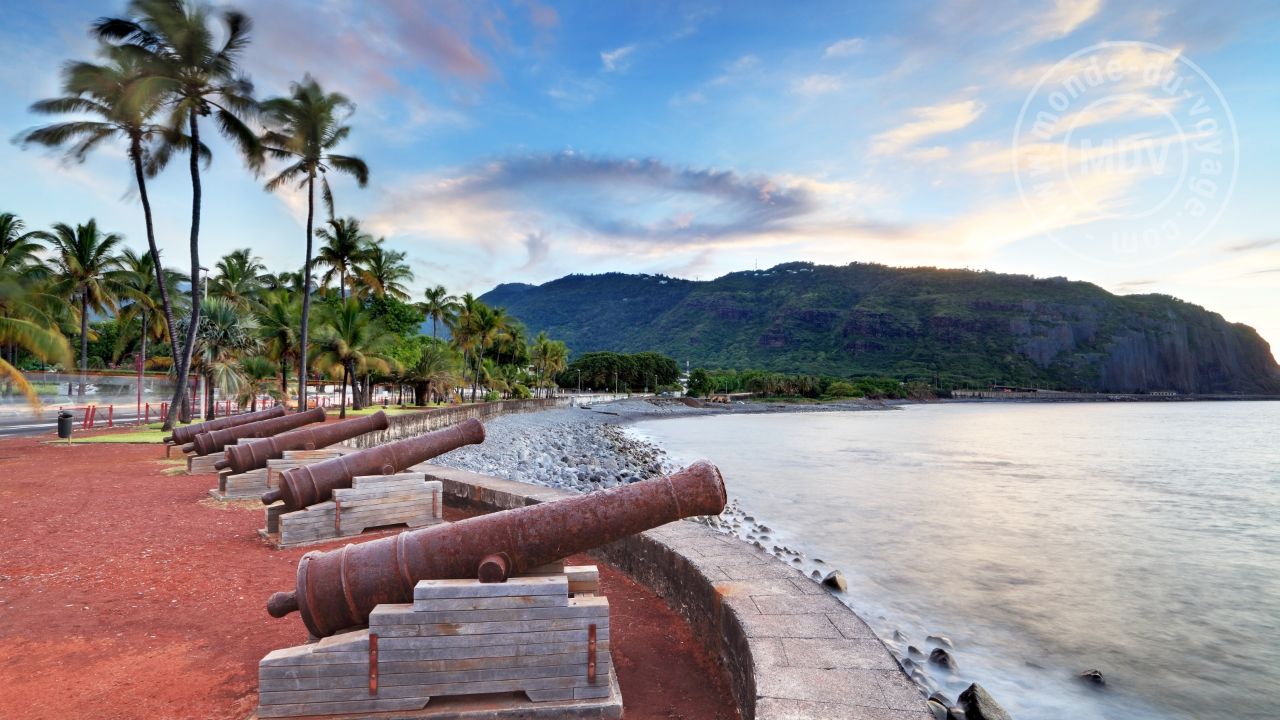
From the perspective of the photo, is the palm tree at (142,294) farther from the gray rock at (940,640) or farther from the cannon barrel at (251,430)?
the gray rock at (940,640)

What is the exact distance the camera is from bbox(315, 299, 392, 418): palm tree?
28.8 metres

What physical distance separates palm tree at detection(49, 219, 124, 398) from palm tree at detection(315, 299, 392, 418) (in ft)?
54.5

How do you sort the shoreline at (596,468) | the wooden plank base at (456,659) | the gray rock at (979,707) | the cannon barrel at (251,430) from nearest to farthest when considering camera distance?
1. the wooden plank base at (456,659)
2. the gray rock at (979,707)
3. the shoreline at (596,468)
4. the cannon barrel at (251,430)

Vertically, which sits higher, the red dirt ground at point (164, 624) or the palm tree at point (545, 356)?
the palm tree at point (545, 356)

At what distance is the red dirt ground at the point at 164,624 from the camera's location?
3330 mm

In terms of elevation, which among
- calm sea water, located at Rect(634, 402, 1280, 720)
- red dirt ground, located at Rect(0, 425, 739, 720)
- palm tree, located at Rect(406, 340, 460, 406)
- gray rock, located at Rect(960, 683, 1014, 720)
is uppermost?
palm tree, located at Rect(406, 340, 460, 406)

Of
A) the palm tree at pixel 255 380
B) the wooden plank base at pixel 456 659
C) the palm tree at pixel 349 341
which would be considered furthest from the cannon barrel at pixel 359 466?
the palm tree at pixel 349 341

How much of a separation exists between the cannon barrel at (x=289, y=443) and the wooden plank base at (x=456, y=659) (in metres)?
5.54

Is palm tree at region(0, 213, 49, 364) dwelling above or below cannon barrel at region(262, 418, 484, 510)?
above

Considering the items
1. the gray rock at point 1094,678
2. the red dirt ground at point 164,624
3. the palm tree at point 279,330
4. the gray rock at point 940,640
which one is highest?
the palm tree at point 279,330

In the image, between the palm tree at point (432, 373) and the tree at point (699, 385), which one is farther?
the tree at point (699, 385)

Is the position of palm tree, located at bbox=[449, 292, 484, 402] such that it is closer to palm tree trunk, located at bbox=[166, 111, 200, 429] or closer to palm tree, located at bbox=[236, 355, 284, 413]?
palm tree, located at bbox=[236, 355, 284, 413]

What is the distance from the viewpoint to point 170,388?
27.0m

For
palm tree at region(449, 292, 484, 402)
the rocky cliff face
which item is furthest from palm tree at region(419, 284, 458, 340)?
the rocky cliff face
